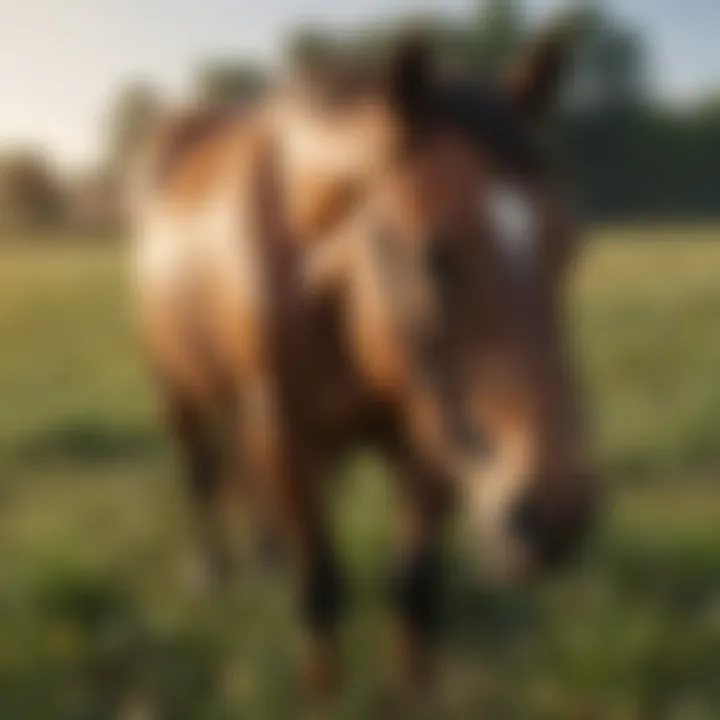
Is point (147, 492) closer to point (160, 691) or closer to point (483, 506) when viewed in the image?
point (160, 691)

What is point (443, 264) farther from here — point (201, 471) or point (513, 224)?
point (201, 471)

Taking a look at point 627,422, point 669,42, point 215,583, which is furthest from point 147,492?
point 669,42

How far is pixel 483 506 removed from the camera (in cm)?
65

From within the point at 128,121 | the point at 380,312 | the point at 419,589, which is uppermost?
the point at 128,121

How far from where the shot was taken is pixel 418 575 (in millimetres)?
765

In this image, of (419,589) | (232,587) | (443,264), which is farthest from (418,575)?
(443,264)

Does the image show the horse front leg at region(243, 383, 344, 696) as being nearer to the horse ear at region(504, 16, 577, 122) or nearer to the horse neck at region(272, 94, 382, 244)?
the horse neck at region(272, 94, 382, 244)

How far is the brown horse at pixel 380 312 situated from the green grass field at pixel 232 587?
28 millimetres

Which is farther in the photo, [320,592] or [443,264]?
[320,592]

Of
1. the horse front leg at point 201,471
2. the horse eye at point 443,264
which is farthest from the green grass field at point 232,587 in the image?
the horse eye at point 443,264

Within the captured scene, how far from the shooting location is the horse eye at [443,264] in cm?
64

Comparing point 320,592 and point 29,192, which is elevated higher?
point 29,192

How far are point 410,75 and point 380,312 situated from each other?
0.41ft

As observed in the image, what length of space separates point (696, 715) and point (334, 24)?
440mm
